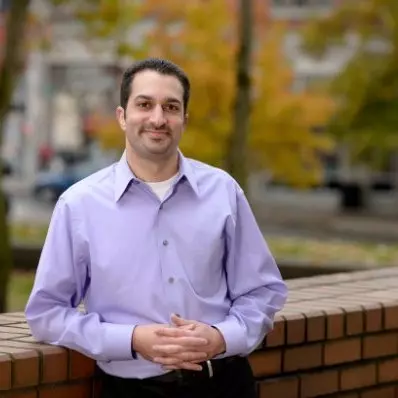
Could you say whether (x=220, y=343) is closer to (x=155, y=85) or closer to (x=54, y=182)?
(x=155, y=85)

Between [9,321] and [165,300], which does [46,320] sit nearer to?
[165,300]

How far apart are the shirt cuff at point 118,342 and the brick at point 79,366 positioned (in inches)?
15.7

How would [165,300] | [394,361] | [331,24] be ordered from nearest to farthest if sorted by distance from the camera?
[165,300]
[394,361]
[331,24]

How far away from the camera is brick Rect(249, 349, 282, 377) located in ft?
14.2

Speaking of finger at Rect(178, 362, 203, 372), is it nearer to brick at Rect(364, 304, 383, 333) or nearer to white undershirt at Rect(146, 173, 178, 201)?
white undershirt at Rect(146, 173, 178, 201)

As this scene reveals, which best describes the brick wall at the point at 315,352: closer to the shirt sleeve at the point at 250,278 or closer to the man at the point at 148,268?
the man at the point at 148,268

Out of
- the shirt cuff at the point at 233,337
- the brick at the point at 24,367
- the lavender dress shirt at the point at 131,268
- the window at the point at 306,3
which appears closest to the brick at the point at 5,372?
the brick at the point at 24,367

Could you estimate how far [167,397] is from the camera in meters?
3.47

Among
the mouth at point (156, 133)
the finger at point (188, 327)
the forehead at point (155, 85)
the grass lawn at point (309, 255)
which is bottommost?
the grass lawn at point (309, 255)

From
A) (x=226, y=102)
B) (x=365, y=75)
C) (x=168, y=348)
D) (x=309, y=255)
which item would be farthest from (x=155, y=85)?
(x=365, y=75)

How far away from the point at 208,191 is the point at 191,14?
62.9 feet

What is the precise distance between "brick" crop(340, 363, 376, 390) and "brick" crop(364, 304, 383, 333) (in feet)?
0.51

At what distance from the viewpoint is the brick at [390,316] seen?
4.84 m

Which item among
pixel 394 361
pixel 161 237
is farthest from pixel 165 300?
pixel 394 361
